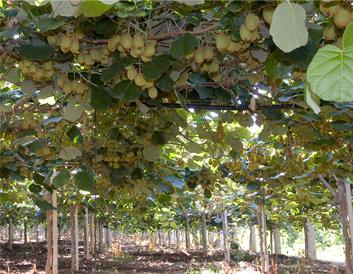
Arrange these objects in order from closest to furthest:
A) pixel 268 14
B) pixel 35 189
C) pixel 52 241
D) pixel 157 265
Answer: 1. pixel 268 14
2. pixel 35 189
3. pixel 52 241
4. pixel 157 265

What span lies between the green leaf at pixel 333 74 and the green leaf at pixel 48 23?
861mm

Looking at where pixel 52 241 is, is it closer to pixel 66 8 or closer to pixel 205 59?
pixel 205 59

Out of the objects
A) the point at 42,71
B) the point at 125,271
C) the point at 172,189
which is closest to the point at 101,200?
the point at 172,189

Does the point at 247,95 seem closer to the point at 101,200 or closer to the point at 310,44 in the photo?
the point at 310,44

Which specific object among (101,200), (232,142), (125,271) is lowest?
(125,271)

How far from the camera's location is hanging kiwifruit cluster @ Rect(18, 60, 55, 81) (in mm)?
1774

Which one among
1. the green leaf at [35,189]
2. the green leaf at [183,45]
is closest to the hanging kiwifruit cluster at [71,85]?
the green leaf at [183,45]

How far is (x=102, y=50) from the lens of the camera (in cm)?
172

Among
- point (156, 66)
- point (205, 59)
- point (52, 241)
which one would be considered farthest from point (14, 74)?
point (52, 241)

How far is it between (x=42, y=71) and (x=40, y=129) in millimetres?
1224

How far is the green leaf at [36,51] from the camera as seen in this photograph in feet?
5.37

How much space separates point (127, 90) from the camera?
1.80 meters

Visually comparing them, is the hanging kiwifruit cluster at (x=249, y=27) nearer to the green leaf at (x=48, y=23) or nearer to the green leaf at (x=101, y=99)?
the green leaf at (x=48, y=23)

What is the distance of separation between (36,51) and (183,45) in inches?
20.9
